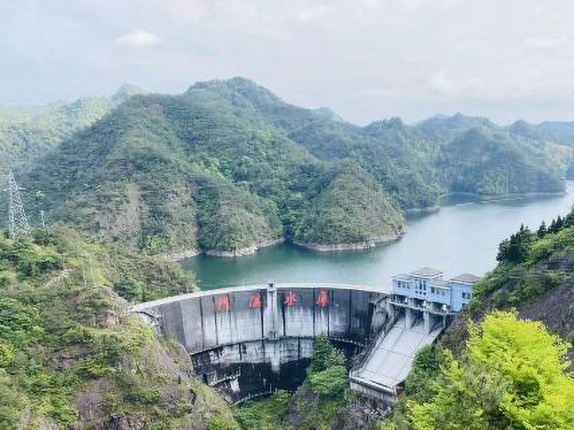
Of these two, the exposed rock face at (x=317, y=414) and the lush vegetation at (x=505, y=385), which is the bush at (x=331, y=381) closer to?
the exposed rock face at (x=317, y=414)

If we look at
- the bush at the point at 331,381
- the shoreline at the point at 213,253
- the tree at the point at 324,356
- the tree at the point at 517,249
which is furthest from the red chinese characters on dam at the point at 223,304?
the shoreline at the point at 213,253

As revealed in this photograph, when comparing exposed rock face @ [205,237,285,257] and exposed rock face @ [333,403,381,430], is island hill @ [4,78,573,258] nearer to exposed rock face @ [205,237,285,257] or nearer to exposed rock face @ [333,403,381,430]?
exposed rock face @ [205,237,285,257]

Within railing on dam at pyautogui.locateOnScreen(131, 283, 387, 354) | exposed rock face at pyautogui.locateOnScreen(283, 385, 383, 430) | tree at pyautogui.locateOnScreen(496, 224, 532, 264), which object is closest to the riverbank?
railing on dam at pyautogui.locateOnScreen(131, 283, 387, 354)

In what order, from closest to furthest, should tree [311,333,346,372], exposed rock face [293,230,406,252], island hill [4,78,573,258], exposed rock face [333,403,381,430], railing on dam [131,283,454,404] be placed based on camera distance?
exposed rock face [333,403,381,430], tree [311,333,346,372], railing on dam [131,283,454,404], island hill [4,78,573,258], exposed rock face [293,230,406,252]

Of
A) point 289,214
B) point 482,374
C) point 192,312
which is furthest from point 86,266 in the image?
point 289,214

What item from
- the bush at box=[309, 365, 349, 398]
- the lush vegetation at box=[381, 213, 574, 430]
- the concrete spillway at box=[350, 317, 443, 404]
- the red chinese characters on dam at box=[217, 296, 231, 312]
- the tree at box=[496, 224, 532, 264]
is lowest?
the bush at box=[309, 365, 349, 398]

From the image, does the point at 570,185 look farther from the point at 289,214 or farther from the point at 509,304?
the point at 509,304
